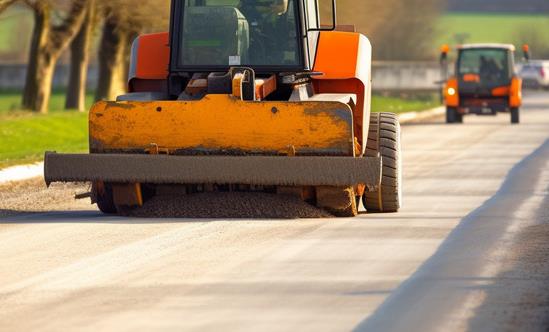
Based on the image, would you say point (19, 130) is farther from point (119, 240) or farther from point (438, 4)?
point (438, 4)

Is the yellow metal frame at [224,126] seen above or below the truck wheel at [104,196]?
above

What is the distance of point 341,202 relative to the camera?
14.4 meters

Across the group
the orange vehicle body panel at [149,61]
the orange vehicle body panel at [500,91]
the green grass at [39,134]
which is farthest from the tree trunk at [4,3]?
the orange vehicle body panel at [149,61]

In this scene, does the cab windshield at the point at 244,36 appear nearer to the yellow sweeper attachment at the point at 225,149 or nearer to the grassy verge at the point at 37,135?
the yellow sweeper attachment at the point at 225,149

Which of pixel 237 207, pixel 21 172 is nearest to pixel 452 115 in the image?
pixel 21 172

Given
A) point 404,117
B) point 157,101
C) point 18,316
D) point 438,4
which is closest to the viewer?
point 18,316

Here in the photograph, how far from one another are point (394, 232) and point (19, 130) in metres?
17.6

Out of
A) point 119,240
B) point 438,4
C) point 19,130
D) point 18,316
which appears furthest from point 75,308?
point 438,4

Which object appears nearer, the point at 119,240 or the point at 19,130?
the point at 119,240

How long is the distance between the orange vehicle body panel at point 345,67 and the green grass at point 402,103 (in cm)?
2926

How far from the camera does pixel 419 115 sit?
45.7m

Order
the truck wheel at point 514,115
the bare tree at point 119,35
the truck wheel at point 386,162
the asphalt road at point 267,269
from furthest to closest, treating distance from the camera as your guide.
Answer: the truck wheel at point 514,115, the bare tree at point 119,35, the truck wheel at point 386,162, the asphalt road at point 267,269

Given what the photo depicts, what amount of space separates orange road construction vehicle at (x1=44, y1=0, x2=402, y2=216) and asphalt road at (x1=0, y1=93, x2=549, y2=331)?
396 millimetres

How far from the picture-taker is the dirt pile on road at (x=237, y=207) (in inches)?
563
